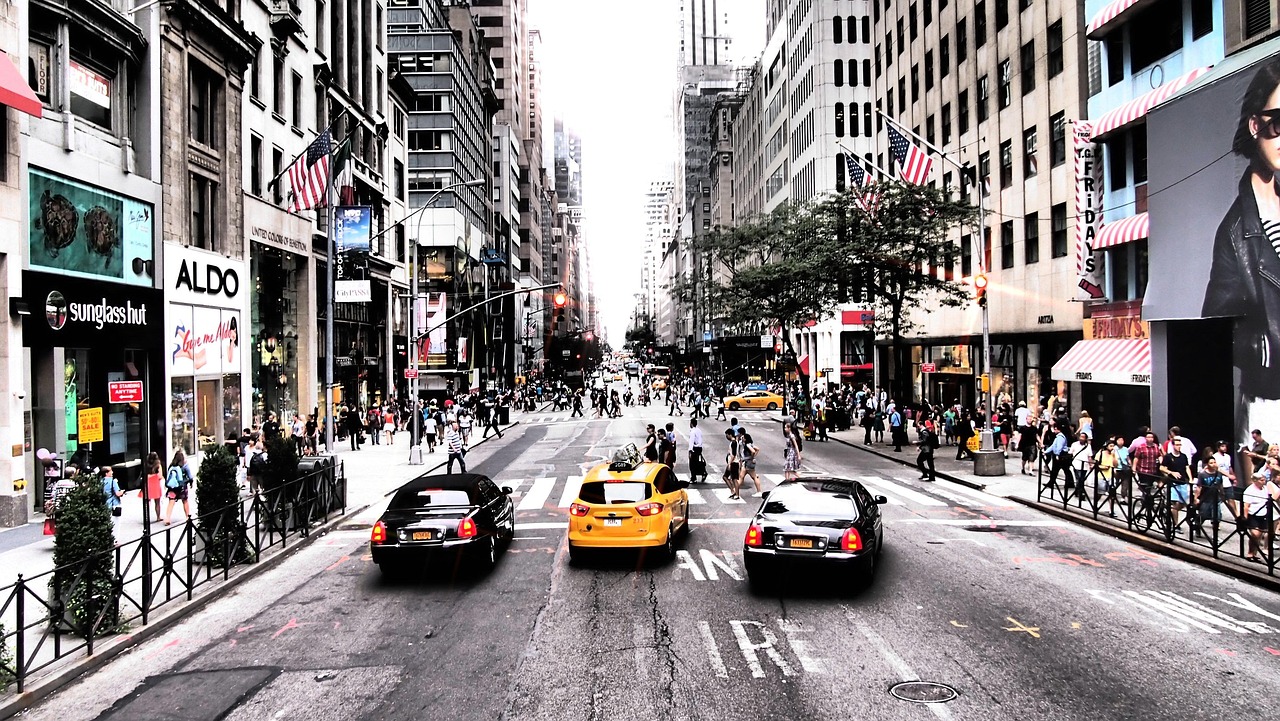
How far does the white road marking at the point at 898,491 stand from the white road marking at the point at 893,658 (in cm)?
1068

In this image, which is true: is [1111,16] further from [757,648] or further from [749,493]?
[757,648]

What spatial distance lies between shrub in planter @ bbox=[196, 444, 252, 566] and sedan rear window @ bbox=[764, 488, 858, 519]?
8.49m

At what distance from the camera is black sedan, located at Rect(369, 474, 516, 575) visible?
1296 cm

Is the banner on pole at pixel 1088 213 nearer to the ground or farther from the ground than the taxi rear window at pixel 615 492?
farther from the ground

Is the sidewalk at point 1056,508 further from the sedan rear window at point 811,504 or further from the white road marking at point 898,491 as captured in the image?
the sedan rear window at point 811,504

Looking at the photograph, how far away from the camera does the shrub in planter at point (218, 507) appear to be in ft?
43.8

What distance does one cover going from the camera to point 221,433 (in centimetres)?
2875

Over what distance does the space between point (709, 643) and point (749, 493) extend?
12.8 m

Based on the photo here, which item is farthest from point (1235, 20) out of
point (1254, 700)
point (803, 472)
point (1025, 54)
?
point (1254, 700)

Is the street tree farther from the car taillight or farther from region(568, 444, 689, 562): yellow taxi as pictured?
the car taillight

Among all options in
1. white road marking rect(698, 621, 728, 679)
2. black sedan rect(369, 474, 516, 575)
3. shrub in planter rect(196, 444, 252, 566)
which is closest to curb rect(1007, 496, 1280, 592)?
white road marking rect(698, 621, 728, 679)

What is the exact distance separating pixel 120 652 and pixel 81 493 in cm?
193

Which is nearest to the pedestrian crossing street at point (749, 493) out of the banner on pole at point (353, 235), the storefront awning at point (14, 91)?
the banner on pole at point (353, 235)

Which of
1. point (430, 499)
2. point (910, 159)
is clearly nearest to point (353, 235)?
point (430, 499)
